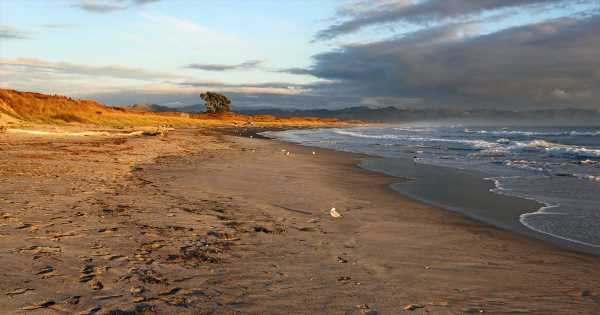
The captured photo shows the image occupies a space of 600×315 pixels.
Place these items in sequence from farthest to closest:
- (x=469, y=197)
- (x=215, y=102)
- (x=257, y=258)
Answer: (x=215, y=102), (x=469, y=197), (x=257, y=258)

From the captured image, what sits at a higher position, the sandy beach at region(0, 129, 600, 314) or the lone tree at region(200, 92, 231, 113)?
the lone tree at region(200, 92, 231, 113)

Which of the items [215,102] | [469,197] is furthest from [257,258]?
[215,102]

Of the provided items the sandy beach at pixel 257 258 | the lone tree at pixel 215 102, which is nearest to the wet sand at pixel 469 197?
the sandy beach at pixel 257 258

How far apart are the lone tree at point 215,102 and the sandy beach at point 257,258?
118055mm

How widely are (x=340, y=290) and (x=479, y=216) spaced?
654 centimetres

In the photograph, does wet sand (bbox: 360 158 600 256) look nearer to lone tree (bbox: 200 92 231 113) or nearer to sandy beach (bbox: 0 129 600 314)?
sandy beach (bbox: 0 129 600 314)

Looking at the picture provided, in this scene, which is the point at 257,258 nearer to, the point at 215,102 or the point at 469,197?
the point at 469,197

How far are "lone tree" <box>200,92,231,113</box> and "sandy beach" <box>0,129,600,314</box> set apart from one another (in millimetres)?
118055

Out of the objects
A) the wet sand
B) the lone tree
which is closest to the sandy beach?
the wet sand

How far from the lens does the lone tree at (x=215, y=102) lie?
127125 millimetres

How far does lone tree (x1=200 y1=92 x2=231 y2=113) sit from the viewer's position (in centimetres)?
12712

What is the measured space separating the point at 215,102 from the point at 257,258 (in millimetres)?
125944

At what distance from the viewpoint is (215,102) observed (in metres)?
129

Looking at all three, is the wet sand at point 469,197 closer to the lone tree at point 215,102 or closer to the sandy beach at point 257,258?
the sandy beach at point 257,258
